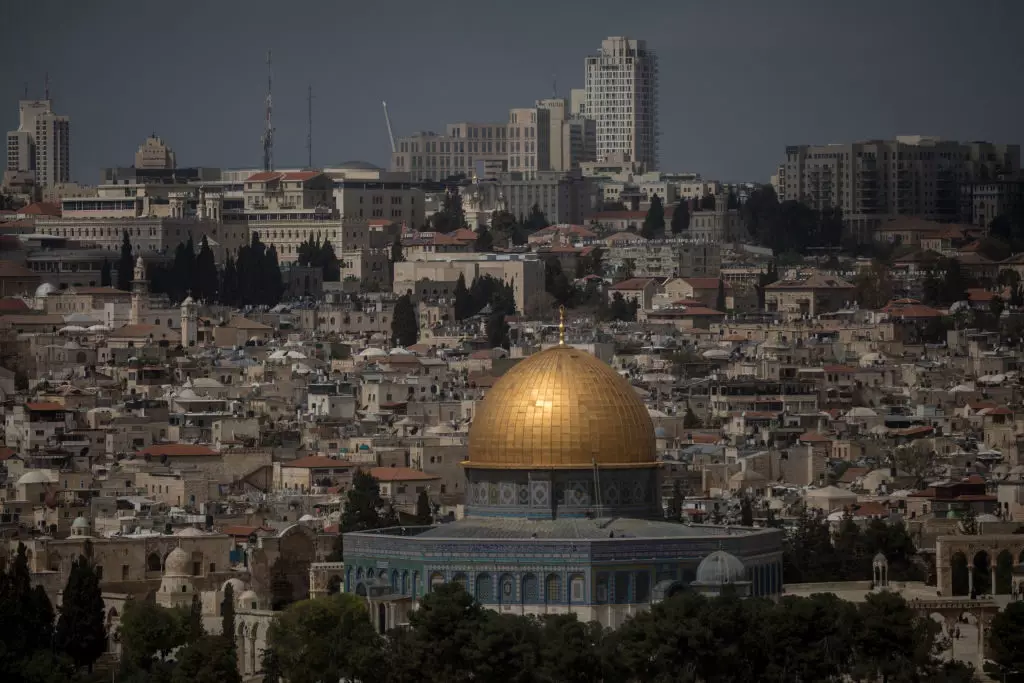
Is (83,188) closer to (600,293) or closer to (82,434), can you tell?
(600,293)

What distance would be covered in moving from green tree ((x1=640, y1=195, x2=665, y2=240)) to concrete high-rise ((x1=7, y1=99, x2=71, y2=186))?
44.5m

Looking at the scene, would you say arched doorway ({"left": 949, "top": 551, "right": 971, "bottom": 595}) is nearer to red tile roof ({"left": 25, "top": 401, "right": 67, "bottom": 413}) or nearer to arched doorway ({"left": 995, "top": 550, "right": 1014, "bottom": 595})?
arched doorway ({"left": 995, "top": 550, "right": 1014, "bottom": 595})

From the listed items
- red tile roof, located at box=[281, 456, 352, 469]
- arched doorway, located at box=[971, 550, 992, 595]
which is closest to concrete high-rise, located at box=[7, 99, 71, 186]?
red tile roof, located at box=[281, 456, 352, 469]

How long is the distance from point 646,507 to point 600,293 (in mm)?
75003

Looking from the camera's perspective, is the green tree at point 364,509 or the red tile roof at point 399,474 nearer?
the green tree at point 364,509

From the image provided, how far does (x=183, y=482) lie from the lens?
75.9m

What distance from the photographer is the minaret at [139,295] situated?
112750 mm

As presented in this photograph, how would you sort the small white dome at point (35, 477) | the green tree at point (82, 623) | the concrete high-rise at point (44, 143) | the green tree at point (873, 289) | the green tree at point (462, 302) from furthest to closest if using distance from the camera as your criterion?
the concrete high-rise at point (44, 143), the green tree at point (873, 289), the green tree at point (462, 302), the small white dome at point (35, 477), the green tree at point (82, 623)

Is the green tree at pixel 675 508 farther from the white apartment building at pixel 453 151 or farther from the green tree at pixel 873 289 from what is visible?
the white apartment building at pixel 453 151

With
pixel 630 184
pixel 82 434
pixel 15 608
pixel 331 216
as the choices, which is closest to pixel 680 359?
pixel 82 434

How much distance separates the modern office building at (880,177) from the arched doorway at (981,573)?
9614cm

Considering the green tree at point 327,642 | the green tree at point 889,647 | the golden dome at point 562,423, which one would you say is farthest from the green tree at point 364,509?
the green tree at point 889,647

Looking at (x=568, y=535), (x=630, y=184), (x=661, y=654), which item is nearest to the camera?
(x=661, y=654)

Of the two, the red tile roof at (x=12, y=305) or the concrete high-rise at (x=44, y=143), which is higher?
the concrete high-rise at (x=44, y=143)
